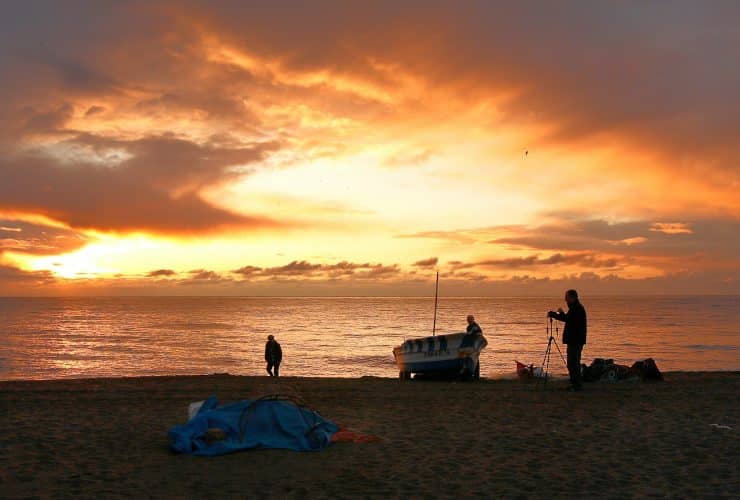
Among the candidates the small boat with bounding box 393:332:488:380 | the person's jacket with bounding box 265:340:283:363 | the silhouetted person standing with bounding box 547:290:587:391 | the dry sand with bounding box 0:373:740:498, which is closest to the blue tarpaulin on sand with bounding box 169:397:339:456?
the dry sand with bounding box 0:373:740:498

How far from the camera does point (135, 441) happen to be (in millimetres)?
11211

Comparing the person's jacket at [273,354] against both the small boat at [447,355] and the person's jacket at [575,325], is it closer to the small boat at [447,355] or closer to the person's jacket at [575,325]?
the small boat at [447,355]

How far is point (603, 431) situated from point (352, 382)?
1131 centimetres

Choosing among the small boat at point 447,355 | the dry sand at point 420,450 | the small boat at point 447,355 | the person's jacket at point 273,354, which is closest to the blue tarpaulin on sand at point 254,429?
the dry sand at point 420,450

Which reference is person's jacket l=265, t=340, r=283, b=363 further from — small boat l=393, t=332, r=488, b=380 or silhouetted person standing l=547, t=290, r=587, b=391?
silhouetted person standing l=547, t=290, r=587, b=391

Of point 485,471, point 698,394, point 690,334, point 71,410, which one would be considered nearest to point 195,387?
point 71,410

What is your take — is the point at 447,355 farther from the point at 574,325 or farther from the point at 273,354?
the point at 574,325

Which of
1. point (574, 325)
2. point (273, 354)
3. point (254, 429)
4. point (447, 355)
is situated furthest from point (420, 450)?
point (273, 354)

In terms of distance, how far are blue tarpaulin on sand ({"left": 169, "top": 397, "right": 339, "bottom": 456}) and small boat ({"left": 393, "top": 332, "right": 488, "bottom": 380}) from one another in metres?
12.4

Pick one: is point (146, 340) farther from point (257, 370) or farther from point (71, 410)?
point (71, 410)

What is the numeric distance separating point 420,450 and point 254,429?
2.96 metres

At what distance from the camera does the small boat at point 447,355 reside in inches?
917

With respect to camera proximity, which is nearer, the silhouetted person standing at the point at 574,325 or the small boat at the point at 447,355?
the silhouetted person standing at the point at 574,325

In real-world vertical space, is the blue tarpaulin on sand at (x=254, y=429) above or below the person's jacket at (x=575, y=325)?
below
